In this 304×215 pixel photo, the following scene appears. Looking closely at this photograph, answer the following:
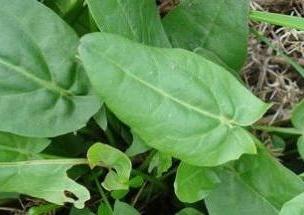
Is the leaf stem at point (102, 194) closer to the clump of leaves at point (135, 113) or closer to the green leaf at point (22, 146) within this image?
the clump of leaves at point (135, 113)

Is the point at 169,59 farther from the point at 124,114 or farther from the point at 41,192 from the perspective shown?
the point at 41,192

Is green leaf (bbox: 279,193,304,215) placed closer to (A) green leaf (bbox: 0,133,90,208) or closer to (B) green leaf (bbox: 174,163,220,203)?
(B) green leaf (bbox: 174,163,220,203)

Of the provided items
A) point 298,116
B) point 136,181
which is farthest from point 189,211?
point 298,116

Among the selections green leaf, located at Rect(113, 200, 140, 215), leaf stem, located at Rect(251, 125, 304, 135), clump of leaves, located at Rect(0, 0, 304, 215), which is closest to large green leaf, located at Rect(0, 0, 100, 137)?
clump of leaves, located at Rect(0, 0, 304, 215)

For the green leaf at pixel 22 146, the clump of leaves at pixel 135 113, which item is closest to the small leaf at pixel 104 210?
the clump of leaves at pixel 135 113

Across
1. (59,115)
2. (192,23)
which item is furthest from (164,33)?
(59,115)

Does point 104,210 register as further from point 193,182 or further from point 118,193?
point 193,182
